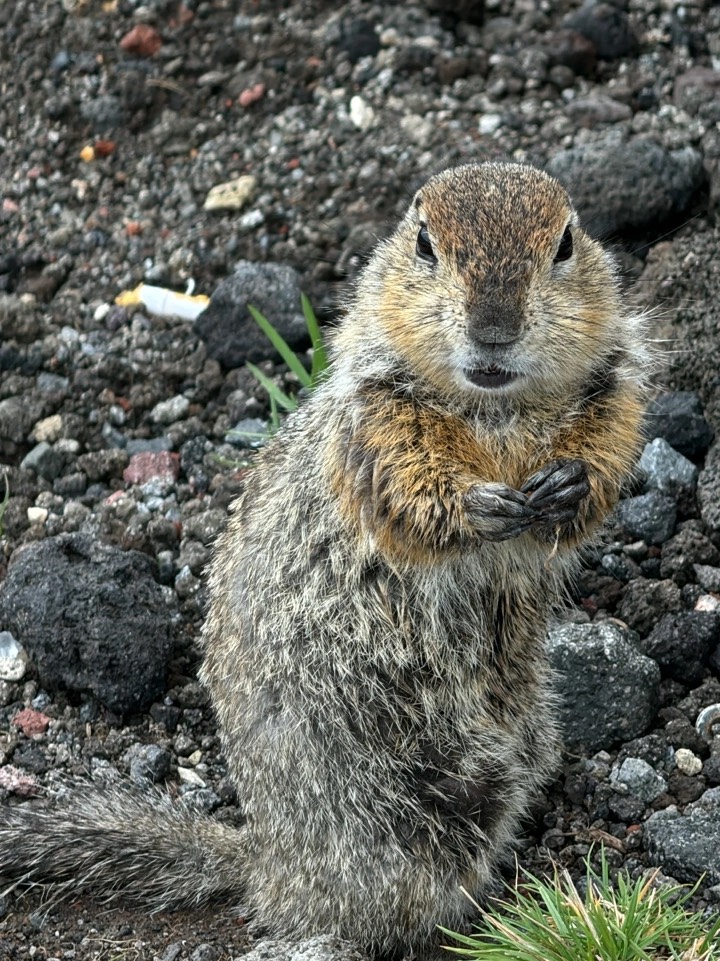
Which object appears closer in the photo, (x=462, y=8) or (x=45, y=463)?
(x=45, y=463)

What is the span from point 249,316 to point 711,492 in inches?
97.2

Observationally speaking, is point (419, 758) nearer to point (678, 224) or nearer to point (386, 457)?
point (386, 457)

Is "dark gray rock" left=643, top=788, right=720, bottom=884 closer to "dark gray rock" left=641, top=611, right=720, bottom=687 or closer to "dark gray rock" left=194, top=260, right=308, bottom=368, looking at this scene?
"dark gray rock" left=641, top=611, right=720, bottom=687

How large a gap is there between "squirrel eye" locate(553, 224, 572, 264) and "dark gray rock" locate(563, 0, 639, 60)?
4.14 meters

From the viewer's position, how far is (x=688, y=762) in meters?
5.36

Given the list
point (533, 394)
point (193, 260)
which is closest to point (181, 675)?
point (533, 394)

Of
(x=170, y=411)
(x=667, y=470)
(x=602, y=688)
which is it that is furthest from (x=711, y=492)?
(x=170, y=411)

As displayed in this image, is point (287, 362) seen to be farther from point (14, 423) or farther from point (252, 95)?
point (252, 95)

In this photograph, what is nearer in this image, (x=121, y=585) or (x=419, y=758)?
(x=419, y=758)

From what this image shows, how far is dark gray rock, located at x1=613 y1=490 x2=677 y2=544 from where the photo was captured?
6.19 m

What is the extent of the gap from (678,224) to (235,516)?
317cm

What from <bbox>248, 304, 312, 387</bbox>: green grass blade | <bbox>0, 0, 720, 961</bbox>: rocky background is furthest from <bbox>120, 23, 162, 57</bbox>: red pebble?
<bbox>248, 304, 312, 387</bbox>: green grass blade

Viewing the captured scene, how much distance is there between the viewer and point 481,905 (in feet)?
17.1

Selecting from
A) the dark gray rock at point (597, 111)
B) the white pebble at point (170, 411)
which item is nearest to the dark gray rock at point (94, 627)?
the white pebble at point (170, 411)
